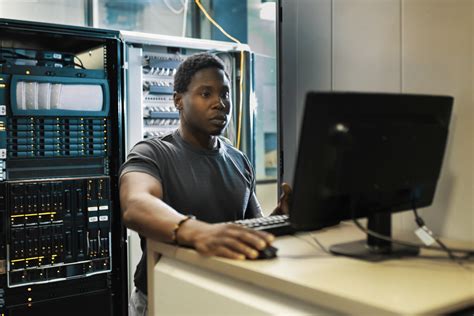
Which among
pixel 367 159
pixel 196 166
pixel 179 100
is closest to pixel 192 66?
pixel 179 100

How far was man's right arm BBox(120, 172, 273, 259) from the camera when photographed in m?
0.99

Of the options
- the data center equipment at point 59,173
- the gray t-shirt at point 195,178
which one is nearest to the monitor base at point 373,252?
the gray t-shirt at point 195,178

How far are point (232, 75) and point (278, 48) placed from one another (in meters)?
1.17

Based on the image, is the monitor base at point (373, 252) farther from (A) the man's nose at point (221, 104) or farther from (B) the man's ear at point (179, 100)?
(B) the man's ear at point (179, 100)

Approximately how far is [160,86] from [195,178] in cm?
110

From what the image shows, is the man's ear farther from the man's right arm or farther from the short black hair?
the man's right arm

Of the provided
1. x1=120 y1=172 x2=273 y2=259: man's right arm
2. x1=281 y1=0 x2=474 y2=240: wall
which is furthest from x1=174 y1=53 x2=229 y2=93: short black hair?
x1=120 y1=172 x2=273 y2=259: man's right arm

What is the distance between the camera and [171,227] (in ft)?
3.67

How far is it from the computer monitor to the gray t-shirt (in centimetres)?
67

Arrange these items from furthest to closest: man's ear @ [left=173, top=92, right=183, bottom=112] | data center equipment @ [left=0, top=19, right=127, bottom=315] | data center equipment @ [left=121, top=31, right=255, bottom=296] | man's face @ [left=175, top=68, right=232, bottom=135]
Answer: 1. data center equipment @ [left=121, top=31, right=255, bottom=296]
2. data center equipment @ [left=0, top=19, right=127, bottom=315]
3. man's ear @ [left=173, top=92, right=183, bottom=112]
4. man's face @ [left=175, top=68, right=232, bottom=135]

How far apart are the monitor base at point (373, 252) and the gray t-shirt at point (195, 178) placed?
0.66 m

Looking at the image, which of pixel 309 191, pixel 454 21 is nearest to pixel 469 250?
pixel 309 191

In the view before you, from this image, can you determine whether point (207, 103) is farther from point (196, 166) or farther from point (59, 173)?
point (59, 173)

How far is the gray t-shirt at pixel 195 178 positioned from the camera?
5.13 feet
